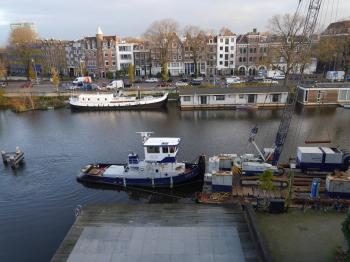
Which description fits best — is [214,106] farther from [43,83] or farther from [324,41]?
[43,83]

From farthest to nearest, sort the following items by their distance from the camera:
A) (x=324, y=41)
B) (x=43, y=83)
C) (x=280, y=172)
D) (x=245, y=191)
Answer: (x=43, y=83)
(x=324, y=41)
(x=280, y=172)
(x=245, y=191)

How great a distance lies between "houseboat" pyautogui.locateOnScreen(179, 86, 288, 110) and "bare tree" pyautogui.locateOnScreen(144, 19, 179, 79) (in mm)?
32445

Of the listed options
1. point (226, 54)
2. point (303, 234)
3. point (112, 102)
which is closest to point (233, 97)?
point (112, 102)

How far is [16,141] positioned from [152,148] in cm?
2582

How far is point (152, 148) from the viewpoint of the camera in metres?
27.9

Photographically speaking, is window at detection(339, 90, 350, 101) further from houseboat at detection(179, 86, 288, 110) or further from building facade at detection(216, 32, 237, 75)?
building facade at detection(216, 32, 237, 75)

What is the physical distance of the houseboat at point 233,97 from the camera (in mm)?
57875

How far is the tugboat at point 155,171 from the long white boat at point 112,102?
105ft

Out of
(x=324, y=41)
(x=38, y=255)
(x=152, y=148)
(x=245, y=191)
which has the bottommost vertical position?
(x=38, y=255)

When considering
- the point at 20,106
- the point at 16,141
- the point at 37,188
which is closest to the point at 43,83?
the point at 20,106

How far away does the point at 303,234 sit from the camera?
681 inches

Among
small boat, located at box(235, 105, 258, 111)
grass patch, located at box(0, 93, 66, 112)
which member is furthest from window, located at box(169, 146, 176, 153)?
grass patch, located at box(0, 93, 66, 112)

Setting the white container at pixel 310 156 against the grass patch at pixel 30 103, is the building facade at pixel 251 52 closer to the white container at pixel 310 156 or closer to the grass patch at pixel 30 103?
the grass patch at pixel 30 103

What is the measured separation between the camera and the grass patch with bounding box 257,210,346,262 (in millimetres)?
15711
